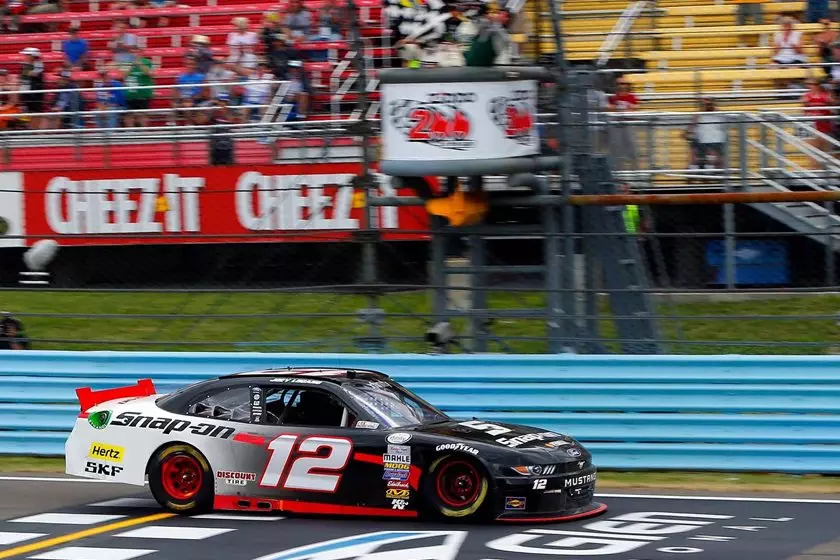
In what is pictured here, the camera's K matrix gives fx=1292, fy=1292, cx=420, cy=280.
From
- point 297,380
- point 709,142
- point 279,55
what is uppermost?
point 279,55

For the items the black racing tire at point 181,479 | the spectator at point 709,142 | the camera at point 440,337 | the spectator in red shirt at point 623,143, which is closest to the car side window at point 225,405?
the black racing tire at point 181,479

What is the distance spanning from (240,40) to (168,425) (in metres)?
8.97

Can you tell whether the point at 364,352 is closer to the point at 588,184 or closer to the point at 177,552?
the point at 588,184

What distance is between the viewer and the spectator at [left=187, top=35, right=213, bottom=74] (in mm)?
16453

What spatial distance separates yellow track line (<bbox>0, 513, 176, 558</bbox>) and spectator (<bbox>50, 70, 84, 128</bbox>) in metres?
7.83

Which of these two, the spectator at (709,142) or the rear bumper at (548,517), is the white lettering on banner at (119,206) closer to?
the spectator at (709,142)

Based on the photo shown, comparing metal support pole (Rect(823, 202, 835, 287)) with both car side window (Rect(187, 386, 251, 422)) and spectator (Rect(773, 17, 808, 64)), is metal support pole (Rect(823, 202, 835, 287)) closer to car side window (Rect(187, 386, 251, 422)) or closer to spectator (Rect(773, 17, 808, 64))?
spectator (Rect(773, 17, 808, 64))

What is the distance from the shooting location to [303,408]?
29.8ft

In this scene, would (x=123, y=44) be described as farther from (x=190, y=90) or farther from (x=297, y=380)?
(x=297, y=380)

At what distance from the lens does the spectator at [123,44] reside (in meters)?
17.1

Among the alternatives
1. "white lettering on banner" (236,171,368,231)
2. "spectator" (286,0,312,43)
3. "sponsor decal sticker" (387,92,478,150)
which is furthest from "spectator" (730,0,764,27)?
"spectator" (286,0,312,43)

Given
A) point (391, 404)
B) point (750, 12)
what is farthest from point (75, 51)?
point (391, 404)

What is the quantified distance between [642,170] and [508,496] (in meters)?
5.47

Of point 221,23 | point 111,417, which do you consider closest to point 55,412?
point 111,417
